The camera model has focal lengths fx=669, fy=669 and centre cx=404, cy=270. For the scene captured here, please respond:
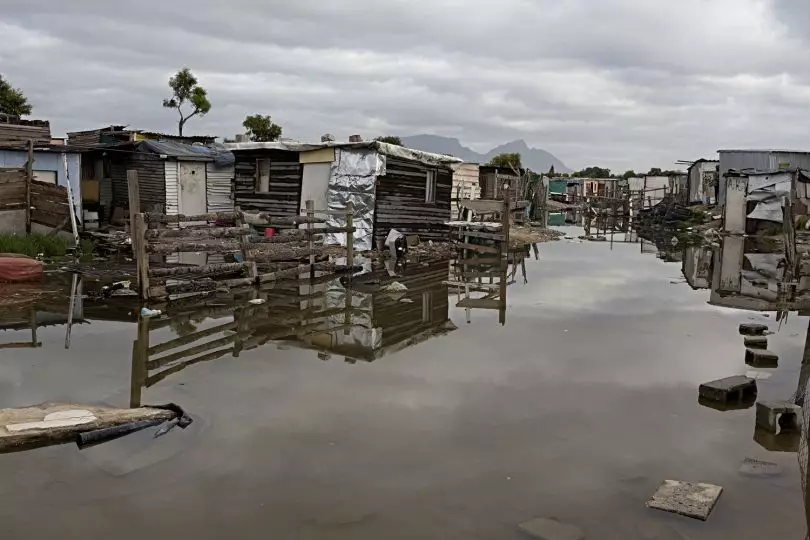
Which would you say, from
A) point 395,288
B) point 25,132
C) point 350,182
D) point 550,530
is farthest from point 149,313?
point 25,132

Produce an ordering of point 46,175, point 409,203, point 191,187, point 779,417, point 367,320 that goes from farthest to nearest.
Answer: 1. point 191,187
2. point 409,203
3. point 46,175
4. point 367,320
5. point 779,417

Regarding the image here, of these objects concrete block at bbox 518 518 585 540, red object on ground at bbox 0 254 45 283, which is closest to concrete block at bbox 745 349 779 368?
concrete block at bbox 518 518 585 540

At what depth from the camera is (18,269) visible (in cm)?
1276

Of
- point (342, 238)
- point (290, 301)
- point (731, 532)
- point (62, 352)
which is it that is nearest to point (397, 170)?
point (342, 238)

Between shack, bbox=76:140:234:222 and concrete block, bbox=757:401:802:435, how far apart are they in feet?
67.1

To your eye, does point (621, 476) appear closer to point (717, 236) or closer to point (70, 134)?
point (717, 236)

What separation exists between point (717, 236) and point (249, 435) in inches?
1073

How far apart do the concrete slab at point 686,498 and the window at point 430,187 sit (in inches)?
755

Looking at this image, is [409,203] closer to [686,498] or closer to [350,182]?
[350,182]

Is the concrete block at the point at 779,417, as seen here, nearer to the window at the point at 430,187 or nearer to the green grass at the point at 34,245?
the green grass at the point at 34,245

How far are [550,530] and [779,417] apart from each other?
3.06 metres

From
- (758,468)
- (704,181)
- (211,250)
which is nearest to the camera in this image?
(758,468)

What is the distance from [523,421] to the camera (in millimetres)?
6098

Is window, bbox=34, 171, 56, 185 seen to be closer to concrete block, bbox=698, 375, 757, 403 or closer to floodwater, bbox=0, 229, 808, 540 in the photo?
floodwater, bbox=0, 229, 808, 540
